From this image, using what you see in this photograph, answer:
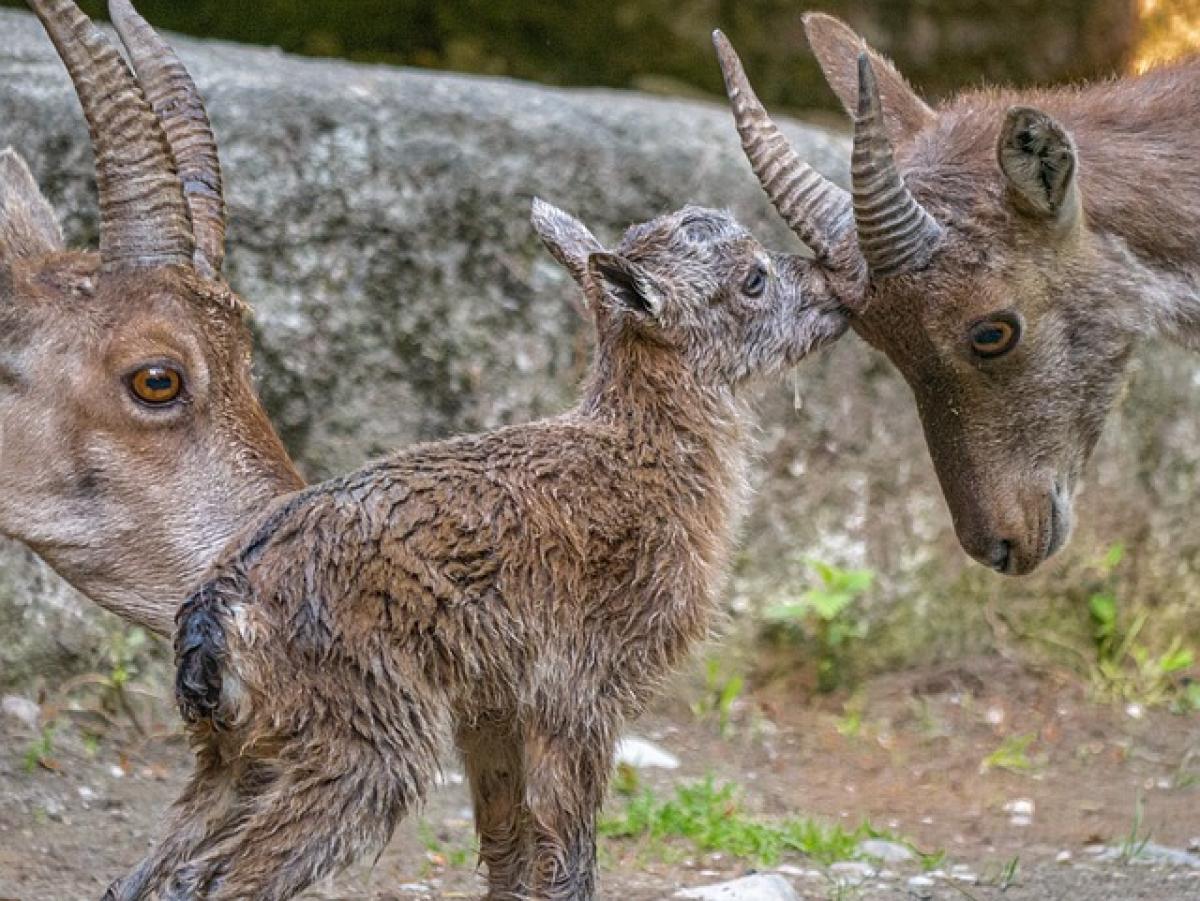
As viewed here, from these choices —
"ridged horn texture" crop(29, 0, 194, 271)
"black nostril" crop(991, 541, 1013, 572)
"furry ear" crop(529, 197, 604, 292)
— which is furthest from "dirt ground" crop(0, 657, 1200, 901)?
"ridged horn texture" crop(29, 0, 194, 271)

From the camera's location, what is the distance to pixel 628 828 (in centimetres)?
909

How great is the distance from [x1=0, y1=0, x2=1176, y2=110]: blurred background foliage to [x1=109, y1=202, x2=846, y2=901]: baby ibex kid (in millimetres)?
8055

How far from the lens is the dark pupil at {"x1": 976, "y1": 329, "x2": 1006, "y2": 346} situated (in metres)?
8.05

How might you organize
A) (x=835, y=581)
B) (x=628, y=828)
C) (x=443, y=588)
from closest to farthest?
A: (x=443, y=588) → (x=628, y=828) → (x=835, y=581)

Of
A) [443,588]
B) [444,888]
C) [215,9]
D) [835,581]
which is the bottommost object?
[444,888]

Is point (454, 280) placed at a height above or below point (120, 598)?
above

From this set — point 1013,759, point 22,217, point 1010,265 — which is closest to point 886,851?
point 1013,759

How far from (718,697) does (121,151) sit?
4832mm

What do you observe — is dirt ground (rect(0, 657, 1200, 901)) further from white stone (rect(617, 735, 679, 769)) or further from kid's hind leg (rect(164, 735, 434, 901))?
kid's hind leg (rect(164, 735, 434, 901))

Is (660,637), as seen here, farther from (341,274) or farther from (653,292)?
(341,274)

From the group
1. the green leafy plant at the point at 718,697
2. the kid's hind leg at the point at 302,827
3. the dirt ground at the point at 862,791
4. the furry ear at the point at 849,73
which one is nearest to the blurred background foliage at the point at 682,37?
the dirt ground at the point at 862,791

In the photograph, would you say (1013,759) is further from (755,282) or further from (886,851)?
(755,282)

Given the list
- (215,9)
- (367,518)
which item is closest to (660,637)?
(367,518)

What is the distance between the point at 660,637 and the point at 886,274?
1915 millimetres
